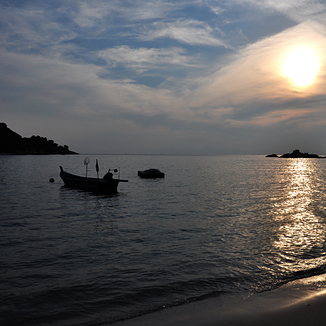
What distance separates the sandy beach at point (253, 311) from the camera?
7.01 m

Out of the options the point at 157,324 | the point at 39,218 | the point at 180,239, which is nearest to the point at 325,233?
the point at 180,239

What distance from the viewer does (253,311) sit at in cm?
763

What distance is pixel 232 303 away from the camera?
27.8ft

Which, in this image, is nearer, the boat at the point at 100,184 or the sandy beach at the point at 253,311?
the sandy beach at the point at 253,311

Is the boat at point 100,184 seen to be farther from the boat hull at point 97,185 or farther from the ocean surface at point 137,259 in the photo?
the ocean surface at point 137,259

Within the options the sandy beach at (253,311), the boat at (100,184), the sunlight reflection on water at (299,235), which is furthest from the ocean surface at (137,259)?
the boat at (100,184)

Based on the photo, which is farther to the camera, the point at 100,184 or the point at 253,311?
the point at 100,184

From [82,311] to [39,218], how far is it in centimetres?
1642

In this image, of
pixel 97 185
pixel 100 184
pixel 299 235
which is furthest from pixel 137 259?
pixel 97 185

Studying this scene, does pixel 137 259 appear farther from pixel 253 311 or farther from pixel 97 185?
pixel 97 185

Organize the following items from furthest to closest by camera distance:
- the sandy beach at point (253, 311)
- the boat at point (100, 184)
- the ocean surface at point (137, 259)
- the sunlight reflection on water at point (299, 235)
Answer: the boat at point (100, 184) < the sunlight reflection on water at point (299, 235) < the ocean surface at point (137, 259) < the sandy beach at point (253, 311)

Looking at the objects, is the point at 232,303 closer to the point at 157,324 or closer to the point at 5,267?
the point at 157,324

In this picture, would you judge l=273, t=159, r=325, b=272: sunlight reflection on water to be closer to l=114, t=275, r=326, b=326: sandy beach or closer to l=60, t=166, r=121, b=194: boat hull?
l=114, t=275, r=326, b=326: sandy beach

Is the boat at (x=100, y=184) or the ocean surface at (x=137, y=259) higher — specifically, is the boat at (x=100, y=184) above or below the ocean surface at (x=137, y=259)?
above
